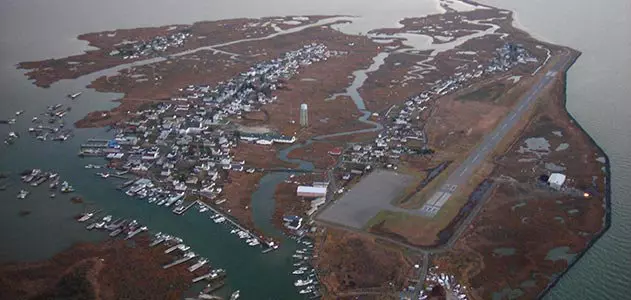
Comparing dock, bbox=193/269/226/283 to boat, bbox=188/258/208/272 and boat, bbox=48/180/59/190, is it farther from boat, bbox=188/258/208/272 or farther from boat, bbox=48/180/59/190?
boat, bbox=48/180/59/190

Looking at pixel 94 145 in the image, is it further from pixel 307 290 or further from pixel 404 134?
pixel 404 134

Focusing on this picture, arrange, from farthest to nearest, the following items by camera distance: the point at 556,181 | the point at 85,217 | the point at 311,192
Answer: the point at 556,181
the point at 311,192
the point at 85,217

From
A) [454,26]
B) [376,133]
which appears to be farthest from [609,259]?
[454,26]

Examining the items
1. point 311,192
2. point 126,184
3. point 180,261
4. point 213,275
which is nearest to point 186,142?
point 126,184

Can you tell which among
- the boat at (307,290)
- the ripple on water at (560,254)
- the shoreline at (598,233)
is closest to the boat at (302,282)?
the boat at (307,290)

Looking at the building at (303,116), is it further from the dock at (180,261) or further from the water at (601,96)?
the water at (601,96)

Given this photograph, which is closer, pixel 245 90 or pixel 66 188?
pixel 66 188

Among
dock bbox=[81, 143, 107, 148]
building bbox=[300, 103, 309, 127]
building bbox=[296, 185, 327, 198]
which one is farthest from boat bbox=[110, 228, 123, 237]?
building bbox=[300, 103, 309, 127]
